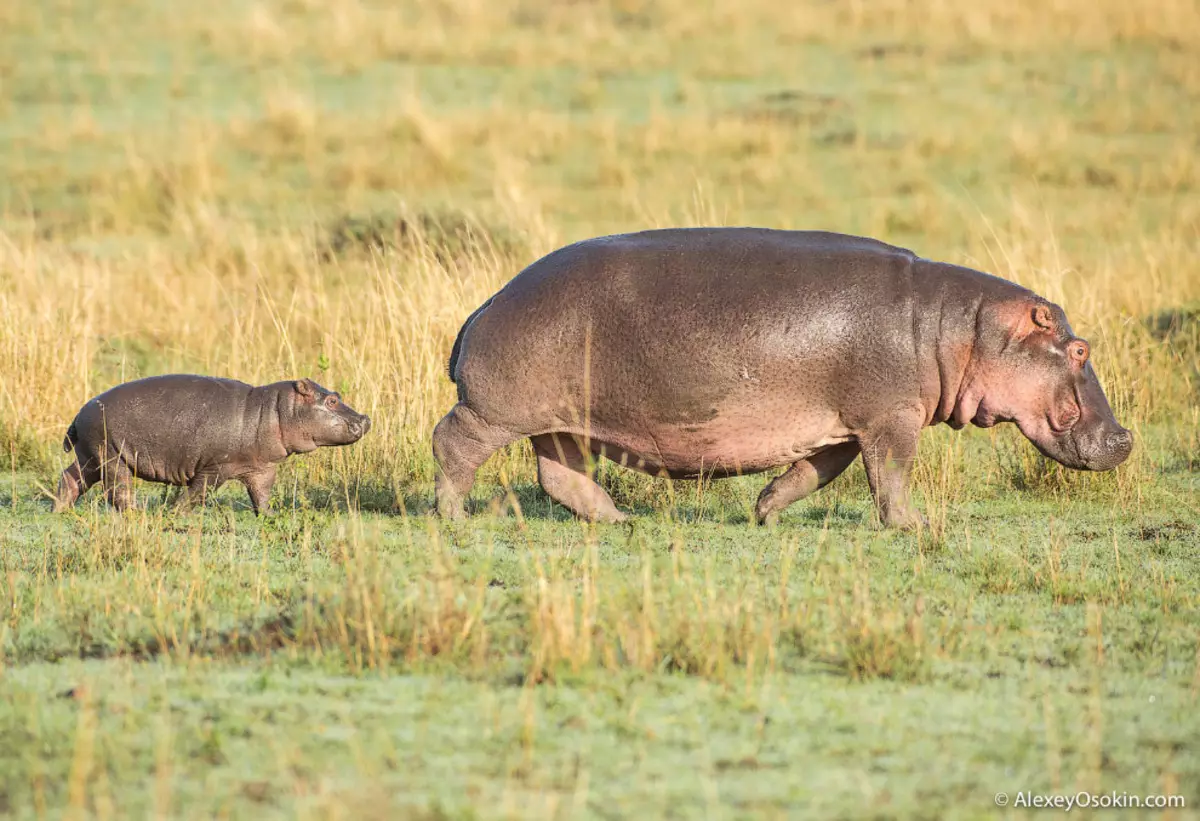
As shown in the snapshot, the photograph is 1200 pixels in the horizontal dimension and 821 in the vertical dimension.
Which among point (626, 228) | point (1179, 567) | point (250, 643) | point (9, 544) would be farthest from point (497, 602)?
point (626, 228)

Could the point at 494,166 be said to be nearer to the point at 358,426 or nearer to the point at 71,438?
the point at 358,426

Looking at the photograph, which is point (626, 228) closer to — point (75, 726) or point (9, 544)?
point (9, 544)

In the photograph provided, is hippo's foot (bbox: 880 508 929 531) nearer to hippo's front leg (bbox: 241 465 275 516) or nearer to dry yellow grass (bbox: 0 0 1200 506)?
dry yellow grass (bbox: 0 0 1200 506)

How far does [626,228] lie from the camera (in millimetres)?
13758

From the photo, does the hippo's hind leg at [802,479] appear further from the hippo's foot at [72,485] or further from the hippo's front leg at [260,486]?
the hippo's foot at [72,485]

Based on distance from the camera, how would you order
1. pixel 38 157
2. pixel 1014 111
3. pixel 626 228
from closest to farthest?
pixel 626 228
pixel 38 157
pixel 1014 111

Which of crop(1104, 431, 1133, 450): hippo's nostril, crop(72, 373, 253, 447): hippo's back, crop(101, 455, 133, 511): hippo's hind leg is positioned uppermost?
crop(72, 373, 253, 447): hippo's back

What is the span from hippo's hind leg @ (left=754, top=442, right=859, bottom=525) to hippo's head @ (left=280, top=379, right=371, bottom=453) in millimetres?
1614

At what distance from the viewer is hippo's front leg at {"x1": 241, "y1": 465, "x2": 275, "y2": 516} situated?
6.75m

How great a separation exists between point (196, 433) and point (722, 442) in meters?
2.00

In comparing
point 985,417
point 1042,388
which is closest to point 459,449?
point 985,417

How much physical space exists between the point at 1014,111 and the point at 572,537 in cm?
1386

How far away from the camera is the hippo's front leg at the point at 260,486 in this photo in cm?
675

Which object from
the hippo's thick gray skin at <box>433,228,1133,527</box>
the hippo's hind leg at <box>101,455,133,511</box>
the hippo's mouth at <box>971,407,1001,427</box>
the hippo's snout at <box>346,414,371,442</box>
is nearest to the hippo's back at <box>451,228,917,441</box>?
the hippo's thick gray skin at <box>433,228,1133,527</box>
